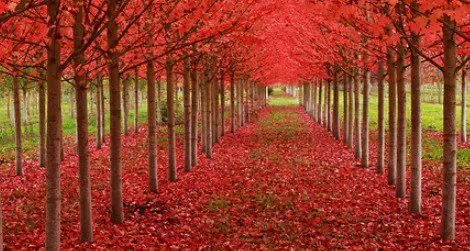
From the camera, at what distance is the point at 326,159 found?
15500 millimetres

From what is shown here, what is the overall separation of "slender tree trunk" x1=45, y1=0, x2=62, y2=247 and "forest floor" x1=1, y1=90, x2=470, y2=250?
118 cm

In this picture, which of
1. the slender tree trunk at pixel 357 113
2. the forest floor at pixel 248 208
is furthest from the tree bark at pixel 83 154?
the slender tree trunk at pixel 357 113

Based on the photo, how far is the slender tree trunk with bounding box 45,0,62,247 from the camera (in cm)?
550

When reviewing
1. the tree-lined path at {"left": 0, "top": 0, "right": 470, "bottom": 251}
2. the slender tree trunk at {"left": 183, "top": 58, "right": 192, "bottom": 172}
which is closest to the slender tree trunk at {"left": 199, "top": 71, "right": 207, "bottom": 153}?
the tree-lined path at {"left": 0, "top": 0, "right": 470, "bottom": 251}

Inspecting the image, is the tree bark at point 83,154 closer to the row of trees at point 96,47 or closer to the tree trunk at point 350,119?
the row of trees at point 96,47

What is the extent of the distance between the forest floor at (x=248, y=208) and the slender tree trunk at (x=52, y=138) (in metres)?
1.18

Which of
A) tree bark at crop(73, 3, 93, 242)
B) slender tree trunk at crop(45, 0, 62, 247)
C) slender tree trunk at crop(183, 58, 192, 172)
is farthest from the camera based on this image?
slender tree trunk at crop(183, 58, 192, 172)

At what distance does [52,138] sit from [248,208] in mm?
4930

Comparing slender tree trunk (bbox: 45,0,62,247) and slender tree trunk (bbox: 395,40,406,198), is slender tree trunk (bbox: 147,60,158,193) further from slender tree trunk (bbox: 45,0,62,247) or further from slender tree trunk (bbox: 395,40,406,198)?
slender tree trunk (bbox: 395,40,406,198)

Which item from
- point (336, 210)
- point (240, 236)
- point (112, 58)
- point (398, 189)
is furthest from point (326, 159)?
point (112, 58)

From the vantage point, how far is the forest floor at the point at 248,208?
24.0ft

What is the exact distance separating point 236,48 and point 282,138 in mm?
5800

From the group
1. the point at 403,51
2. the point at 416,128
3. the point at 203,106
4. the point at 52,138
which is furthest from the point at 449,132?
the point at 203,106

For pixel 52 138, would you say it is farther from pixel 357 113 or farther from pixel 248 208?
pixel 357 113
